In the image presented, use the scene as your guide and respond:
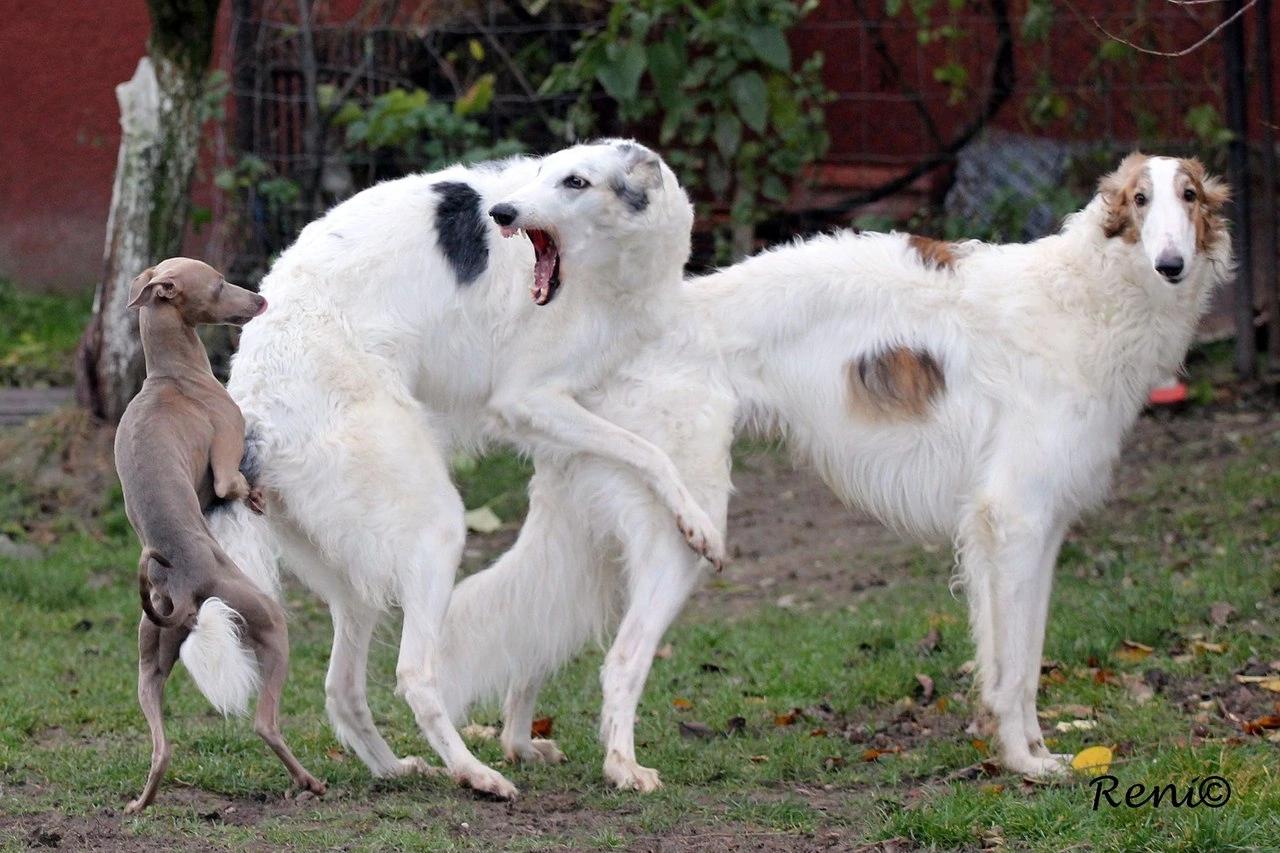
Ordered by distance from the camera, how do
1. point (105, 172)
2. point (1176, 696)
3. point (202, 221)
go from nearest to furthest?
1. point (1176, 696)
2. point (202, 221)
3. point (105, 172)

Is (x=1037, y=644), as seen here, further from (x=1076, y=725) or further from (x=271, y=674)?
(x=271, y=674)

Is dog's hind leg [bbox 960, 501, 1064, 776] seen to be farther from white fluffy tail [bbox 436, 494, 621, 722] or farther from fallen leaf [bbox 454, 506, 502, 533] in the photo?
fallen leaf [bbox 454, 506, 502, 533]

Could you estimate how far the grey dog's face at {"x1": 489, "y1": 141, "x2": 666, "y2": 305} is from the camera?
4828mm

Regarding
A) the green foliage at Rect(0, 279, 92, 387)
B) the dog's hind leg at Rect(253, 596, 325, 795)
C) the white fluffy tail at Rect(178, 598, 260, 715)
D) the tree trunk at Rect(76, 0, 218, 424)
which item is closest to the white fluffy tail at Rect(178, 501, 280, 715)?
the white fluffy tail at Rect(178, 598, 260, 715)

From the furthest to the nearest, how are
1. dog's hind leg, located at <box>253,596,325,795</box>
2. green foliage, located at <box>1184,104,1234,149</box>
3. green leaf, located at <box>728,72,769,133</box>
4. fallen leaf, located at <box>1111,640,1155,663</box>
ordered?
green leaf, located at <box>728,72,769,133</box> → green foliage, located at <box>1184,104,1234,149</box> → fallen leaf, located at <box>1111,640,1155,663</box> → dog's hind leg, located at <box>253,596,325,795</box>

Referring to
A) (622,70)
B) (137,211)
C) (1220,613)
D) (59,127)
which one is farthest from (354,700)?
(59,127)

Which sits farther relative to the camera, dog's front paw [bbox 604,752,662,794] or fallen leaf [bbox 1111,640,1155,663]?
fallen leaf [bbox 1111,640,1155,663]

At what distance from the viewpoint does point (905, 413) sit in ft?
17.0

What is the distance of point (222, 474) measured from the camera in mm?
4289

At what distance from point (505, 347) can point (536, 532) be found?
634mm

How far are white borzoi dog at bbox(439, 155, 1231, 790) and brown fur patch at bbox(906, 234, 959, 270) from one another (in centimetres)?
1

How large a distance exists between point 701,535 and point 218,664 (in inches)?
56.5

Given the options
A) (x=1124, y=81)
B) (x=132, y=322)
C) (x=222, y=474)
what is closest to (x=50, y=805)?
(x=222, y=474)

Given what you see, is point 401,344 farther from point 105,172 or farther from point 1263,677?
point 105,172
